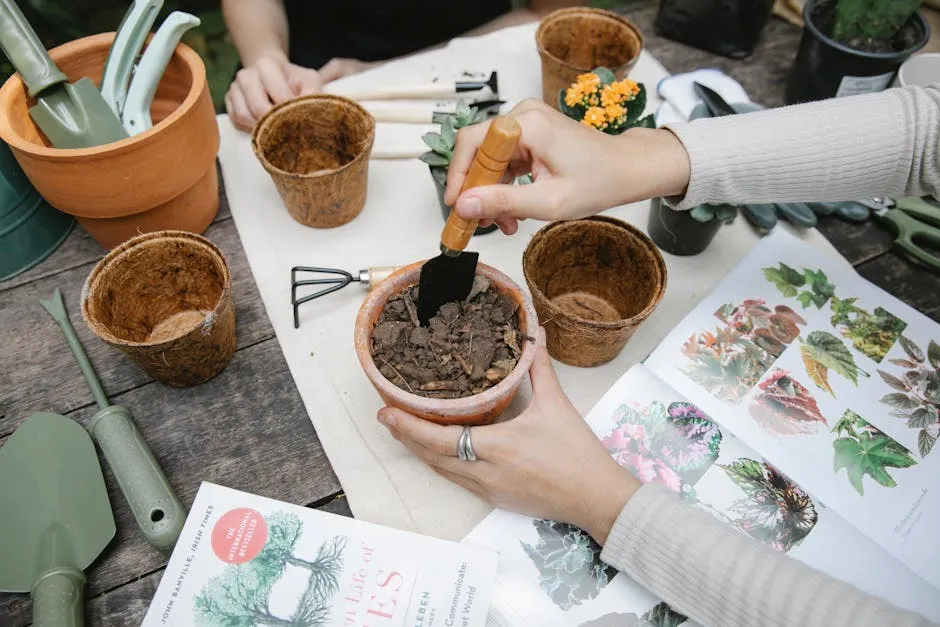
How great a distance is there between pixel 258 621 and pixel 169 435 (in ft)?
0.89

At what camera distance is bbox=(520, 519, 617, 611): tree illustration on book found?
67 centimetres

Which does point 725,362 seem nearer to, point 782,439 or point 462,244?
point 782,439

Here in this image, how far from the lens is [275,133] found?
0.96m

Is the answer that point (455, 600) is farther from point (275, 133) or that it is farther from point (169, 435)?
point (275, 133)

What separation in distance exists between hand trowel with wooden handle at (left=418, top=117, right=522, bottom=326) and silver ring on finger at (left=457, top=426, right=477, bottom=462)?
16 cm

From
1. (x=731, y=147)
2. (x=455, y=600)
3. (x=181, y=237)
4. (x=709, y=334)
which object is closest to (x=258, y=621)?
(x=455, y=600)

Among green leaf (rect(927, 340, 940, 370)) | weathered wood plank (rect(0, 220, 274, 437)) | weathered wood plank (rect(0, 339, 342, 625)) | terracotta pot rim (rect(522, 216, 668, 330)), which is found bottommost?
green leaf (rect(927, 340, 940, 370))

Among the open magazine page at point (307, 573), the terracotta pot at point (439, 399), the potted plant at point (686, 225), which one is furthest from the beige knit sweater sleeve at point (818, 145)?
the open magazine page at point (307, 573)

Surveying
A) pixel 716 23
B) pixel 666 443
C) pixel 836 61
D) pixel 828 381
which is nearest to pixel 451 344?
pixel 666 443

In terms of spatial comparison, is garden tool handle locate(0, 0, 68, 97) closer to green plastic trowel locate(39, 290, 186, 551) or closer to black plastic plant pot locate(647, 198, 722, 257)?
green plastic trowel locate(39, 290, 186, 551)

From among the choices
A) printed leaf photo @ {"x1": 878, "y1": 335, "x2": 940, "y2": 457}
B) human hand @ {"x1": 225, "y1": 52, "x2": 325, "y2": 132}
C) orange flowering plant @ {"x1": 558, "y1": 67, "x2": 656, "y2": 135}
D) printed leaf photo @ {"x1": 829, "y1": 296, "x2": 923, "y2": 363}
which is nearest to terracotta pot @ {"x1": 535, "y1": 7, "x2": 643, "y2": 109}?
orange flowering plant @ {"x1": 558, "y1": 67, "x2": 656, "y2": 135}

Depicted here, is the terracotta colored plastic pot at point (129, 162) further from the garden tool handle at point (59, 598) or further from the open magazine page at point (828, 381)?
the open magazine page at point (828, 381)

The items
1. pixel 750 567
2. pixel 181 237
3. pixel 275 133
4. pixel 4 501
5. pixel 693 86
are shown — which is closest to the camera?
pixel 750 567

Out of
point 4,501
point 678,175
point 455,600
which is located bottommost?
point 455,600
